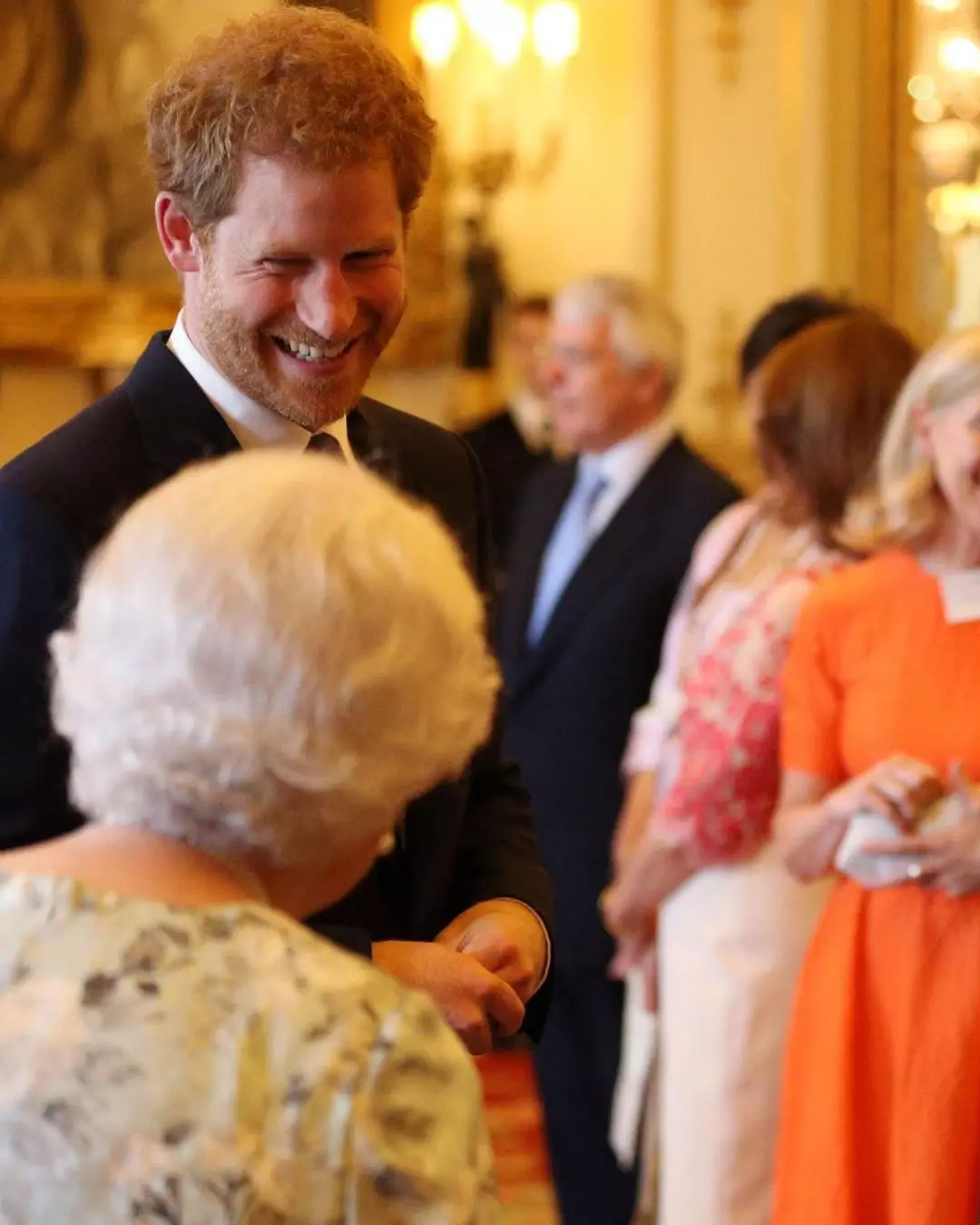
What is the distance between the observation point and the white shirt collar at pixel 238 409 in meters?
1.69

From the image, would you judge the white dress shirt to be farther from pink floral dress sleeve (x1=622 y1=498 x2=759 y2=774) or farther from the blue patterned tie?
the blue patterned tie

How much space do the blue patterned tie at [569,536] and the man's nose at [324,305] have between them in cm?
245

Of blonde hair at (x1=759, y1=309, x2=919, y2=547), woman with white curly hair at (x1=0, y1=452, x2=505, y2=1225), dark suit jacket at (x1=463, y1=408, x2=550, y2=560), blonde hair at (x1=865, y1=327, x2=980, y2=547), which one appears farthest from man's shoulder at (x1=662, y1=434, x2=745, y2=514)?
woman with white curly hair at (x1=0, y1=452, x2=505, y2=1225)

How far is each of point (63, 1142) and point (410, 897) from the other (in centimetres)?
75

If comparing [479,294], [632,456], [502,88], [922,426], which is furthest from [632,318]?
[502,88]

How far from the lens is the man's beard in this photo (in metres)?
1.65

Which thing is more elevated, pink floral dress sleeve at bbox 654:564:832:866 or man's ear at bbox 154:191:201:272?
man's ear at bbox 154:191:201:272

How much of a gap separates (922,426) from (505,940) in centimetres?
120

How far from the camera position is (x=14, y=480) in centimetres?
152

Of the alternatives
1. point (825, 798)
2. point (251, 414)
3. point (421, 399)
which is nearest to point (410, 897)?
point (251, 414)

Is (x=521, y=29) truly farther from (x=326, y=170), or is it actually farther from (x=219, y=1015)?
(x=219, y=1015)

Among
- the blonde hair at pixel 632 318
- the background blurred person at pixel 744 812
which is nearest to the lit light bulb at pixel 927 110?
the blonde hair at pixel 632 318

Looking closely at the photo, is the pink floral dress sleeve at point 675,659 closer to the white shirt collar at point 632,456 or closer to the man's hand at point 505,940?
the white shirt collar at point 632,456

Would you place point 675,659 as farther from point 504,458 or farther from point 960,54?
point 960,54
